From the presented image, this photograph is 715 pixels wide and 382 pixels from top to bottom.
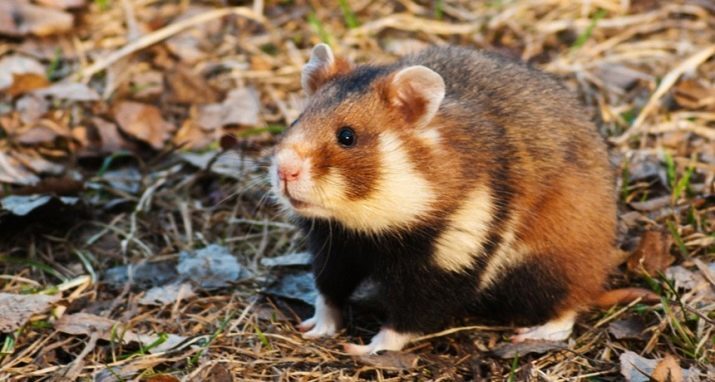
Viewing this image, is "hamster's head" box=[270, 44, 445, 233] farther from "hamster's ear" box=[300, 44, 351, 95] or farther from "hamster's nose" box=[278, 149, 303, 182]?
"hamster's ear" box=[300, 44, 351, 95]

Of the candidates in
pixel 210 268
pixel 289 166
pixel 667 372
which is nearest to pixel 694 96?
pixel 667 372

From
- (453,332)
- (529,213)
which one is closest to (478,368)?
(453,332)

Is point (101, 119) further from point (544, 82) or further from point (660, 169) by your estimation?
point (660, 169)

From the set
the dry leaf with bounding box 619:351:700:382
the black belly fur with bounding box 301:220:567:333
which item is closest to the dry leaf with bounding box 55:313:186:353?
the black belly fur with bounding box 301:220:567:333

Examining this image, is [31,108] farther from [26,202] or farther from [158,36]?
[26,202]

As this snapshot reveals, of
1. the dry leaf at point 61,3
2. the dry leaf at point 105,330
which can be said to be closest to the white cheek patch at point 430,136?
the dry leaf at point 105,330
